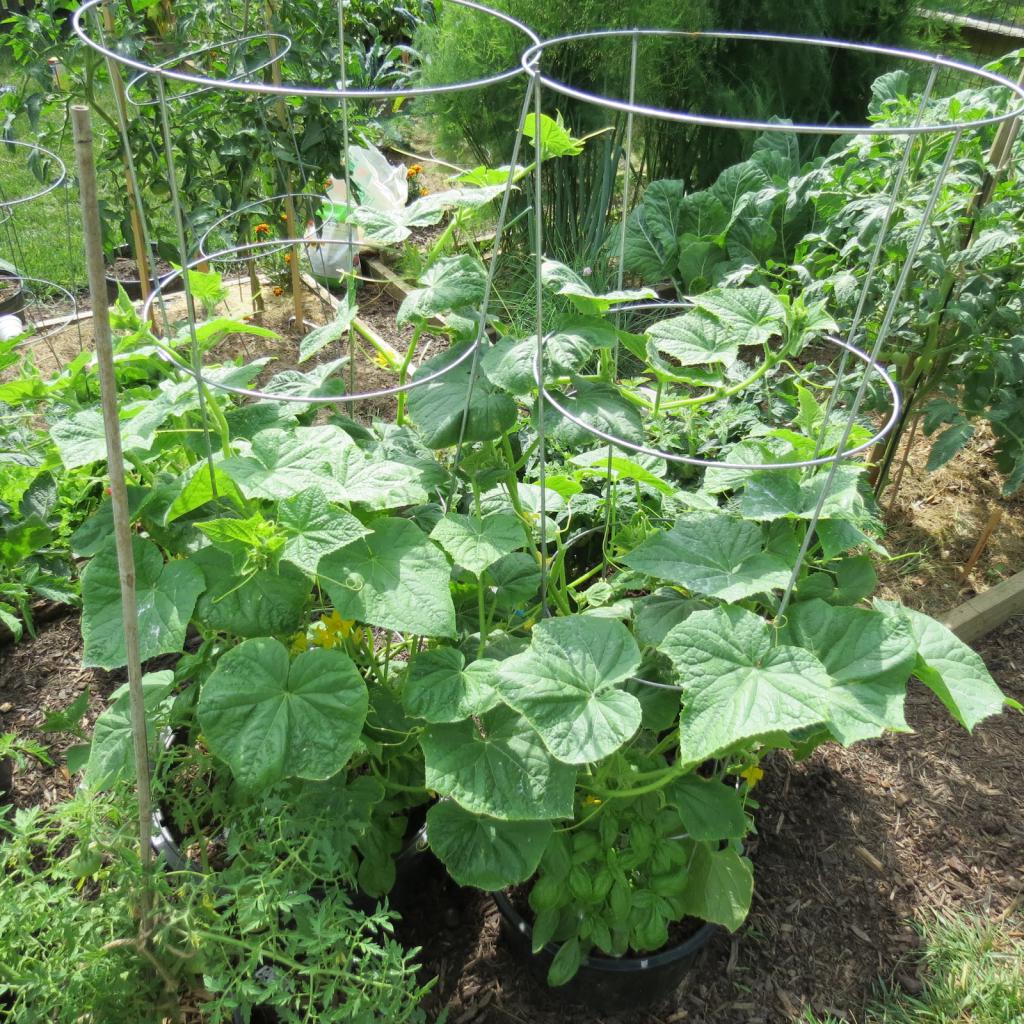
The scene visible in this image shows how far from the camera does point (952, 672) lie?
152 centimetres

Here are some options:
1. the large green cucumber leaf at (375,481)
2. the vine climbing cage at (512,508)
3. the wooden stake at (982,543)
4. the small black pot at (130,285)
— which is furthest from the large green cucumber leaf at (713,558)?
the small black pot at (130,285)

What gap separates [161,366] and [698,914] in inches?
59.2

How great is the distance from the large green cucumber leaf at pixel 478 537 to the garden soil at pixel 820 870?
797 millimetres

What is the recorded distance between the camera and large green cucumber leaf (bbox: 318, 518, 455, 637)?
1428 mm

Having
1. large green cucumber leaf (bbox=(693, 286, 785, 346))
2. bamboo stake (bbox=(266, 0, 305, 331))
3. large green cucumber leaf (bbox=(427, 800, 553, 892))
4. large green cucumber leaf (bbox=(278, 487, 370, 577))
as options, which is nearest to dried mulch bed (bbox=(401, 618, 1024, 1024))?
large green cucumber leaf (bbox=(427, 800, 553, 892))

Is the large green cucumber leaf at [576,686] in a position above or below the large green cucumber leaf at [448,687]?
above

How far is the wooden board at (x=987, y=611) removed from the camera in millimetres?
2672

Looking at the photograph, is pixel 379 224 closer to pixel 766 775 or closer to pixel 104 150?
pixel 766 775

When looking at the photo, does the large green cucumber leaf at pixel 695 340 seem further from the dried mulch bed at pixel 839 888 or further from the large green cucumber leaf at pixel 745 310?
the dried mulch bed at pixel 839 888

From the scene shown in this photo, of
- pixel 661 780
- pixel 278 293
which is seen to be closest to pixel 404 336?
pixel 278 293

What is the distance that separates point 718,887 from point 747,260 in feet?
8.10

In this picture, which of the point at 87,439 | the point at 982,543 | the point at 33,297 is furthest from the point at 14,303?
the point at 982,543

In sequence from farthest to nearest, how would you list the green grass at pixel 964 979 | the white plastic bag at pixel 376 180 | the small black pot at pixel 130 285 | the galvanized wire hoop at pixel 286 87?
the small black pot at pixel 130 285
the white plastic bag at pixel 376 180
the green grass at pixel 964 979
the galvanized wire hoop at pixel 286 87

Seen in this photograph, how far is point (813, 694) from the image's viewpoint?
130 centimetres
